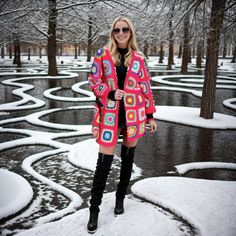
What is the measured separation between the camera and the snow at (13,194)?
3.25 metres

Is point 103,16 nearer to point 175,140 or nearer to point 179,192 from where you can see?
point 175,140

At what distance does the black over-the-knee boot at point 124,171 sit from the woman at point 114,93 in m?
0.21

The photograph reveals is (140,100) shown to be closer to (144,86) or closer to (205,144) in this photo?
(144,86)

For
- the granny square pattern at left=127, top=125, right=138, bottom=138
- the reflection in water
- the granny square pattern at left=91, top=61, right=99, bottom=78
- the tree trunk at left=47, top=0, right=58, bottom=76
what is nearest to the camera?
the granny square pattern at left=91, top=61, right=99, bottom=78

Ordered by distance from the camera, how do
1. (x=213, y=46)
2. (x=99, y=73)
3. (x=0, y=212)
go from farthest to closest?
1. (x=213, y=46)
2. (x=0, y=212)
3. (x=99, y=73)

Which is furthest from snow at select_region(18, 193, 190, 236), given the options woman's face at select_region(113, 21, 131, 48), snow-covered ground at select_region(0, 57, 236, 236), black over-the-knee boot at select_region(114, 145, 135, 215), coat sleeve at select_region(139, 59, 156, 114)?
woman's face at select_region(113, 21, 131, 48)

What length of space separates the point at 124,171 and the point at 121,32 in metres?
1.60

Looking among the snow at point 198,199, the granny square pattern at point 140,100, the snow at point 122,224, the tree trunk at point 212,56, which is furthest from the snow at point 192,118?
the granny square pattern at point 140,100

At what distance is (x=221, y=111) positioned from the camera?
10.1 metres

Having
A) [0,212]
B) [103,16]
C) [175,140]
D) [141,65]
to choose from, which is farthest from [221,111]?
[103,16]

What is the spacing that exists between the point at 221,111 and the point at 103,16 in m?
12.9

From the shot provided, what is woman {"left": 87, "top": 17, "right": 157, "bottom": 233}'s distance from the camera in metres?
2.80

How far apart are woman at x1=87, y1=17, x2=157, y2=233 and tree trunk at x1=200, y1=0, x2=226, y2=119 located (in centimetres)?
573

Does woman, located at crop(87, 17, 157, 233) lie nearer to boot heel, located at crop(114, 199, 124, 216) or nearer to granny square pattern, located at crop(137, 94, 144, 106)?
granny square pattern, located at crop(137, 94, 144, 106)
